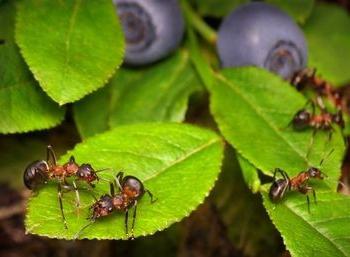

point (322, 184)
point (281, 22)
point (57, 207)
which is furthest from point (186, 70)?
point (57, 207)

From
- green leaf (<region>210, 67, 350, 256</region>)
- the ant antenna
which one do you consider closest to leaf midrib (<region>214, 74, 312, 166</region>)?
green leaf (<region>210, 67, 350, 256</region>)

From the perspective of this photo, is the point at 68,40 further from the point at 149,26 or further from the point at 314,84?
the point at 314,84

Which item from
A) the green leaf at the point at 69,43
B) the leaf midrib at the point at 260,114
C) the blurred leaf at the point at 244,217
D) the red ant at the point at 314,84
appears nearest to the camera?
the green leaf at the point at 69,43

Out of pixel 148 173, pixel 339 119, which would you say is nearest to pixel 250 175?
pixel 148 173

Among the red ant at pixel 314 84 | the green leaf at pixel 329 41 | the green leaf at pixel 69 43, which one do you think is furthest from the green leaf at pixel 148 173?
the green leaf at pixel 329 41

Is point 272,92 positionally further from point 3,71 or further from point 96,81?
point 3,71

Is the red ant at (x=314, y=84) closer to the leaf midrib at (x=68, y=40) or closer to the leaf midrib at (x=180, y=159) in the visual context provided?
the leaf midrib at (x=180, y=159)
